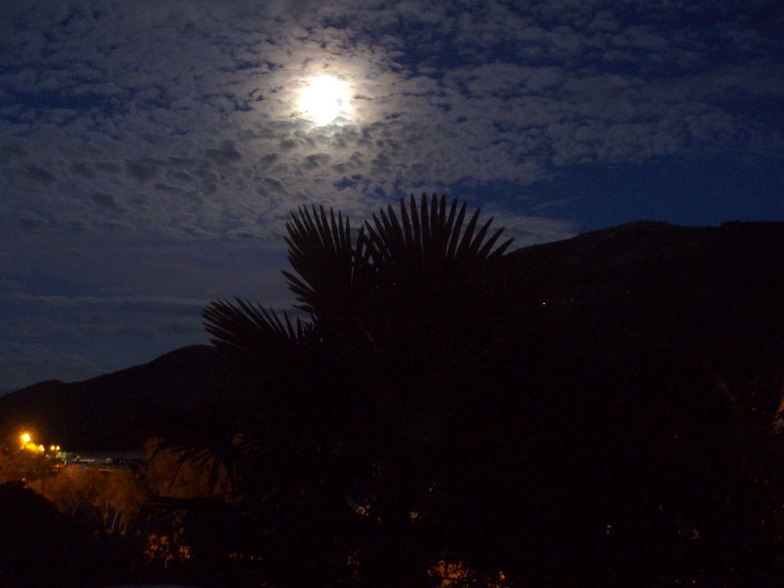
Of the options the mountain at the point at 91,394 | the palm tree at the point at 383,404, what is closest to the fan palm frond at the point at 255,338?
the palm tree at the point at 383,404

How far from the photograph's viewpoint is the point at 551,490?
3.87 m

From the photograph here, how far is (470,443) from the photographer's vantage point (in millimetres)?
4090

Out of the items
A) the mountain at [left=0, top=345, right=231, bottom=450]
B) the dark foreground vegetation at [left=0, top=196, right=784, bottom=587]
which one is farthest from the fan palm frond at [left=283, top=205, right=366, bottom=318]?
the mountain at [left=0, top=345, right=231, bottom=450]

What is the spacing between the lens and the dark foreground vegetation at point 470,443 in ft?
12.1

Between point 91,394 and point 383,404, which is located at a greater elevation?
point 91,394

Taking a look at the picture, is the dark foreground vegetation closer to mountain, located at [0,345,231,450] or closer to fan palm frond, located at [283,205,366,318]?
fan palm frond, located at [283,205,366,318]

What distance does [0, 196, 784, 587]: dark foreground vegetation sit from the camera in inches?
145

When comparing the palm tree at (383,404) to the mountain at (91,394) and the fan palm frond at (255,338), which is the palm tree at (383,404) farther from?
the mountain at (91,394)

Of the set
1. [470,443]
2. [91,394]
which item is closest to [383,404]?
[470,443]

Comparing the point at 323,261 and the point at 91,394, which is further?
the point at 91,394

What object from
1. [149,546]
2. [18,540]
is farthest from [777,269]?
[18,540]

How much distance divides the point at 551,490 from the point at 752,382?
49.9 inches

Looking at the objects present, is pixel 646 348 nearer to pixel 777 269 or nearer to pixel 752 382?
pixel 752 382

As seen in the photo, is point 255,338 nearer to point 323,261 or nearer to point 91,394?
point 323,261
